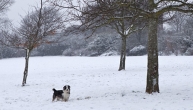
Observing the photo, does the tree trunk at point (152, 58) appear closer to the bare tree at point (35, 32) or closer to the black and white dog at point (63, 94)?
the black and white dog at point (63, 94)

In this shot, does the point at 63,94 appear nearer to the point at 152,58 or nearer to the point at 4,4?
the point at 152,58

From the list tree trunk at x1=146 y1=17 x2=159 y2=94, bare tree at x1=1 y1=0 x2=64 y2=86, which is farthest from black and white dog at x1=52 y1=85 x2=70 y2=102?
bare tree at x1=1 y1=0 x2=64 y2=86

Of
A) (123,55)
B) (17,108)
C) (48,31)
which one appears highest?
(48,31)

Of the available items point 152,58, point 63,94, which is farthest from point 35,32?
point 152,58

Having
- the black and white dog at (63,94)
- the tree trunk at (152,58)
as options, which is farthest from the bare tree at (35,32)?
the tree trunk at (152,58)

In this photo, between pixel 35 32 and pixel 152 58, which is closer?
pixel 152 58

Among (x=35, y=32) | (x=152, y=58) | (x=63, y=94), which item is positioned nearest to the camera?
(x=63, y=94)

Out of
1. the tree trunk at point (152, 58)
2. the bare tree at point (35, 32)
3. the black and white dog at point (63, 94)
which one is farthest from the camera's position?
the bare tree at point (35, 32)

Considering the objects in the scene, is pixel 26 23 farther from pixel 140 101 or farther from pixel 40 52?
pixel 40 52

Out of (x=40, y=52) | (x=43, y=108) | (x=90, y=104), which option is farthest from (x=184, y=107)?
(x=40, y=52)

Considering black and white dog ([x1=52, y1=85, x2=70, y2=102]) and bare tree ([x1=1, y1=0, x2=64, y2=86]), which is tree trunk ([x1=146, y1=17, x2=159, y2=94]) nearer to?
black and white dog ([x1=52, y1=85, x2=70, y2=102])

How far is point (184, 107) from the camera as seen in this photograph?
292 inches

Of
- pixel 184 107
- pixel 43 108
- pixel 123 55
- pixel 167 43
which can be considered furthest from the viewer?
pixel 167 43

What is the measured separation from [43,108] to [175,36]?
125ft
